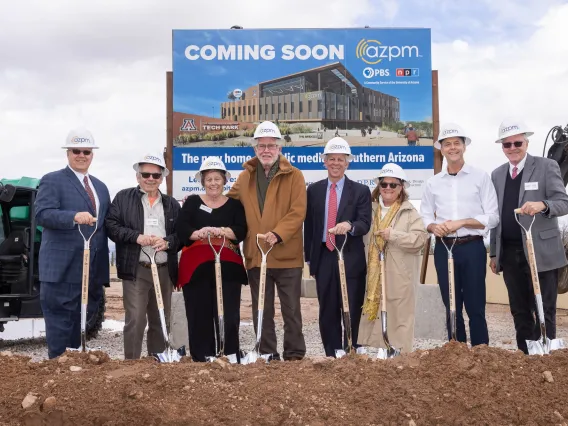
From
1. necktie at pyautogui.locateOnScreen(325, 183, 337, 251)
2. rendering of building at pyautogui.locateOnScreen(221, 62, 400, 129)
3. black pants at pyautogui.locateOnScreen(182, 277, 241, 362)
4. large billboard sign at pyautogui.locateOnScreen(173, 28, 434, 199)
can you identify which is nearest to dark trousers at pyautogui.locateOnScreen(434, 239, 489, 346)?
necktie at pyautogui.locateOnScreen(325, 183, 337, 251)

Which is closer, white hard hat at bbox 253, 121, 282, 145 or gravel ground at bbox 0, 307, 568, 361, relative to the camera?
white hard hat at bbox 253, 121, 282, 145

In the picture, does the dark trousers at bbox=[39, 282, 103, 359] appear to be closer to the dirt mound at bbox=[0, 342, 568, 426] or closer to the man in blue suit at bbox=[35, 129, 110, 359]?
the man in blue suit at bbox=[35, 129, 110, 359]

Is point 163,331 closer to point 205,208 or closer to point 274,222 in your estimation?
point 205,208

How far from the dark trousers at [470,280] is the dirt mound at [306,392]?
951mm

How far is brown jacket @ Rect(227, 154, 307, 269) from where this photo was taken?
5988mm

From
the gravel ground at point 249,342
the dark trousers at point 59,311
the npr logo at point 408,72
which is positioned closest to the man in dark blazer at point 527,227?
the gravel ground at point 249,342

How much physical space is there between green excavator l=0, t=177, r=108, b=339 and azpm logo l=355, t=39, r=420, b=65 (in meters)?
4.83

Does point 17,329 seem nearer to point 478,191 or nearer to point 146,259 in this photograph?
point 146,259

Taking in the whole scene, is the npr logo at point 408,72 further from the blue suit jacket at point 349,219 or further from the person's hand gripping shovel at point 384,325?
the person's hand gripping shovel at point 384,325

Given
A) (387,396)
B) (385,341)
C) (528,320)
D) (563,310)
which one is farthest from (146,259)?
(563,310)

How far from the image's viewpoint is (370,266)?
20.1 ft

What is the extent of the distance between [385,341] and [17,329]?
8288 mm

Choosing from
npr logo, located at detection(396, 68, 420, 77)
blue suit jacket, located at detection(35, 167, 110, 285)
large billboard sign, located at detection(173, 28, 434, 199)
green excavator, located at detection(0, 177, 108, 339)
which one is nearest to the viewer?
blue suit jacket, located at detection(35, 167, 110, 285)

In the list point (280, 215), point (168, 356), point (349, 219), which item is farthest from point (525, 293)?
point (168, 356)
